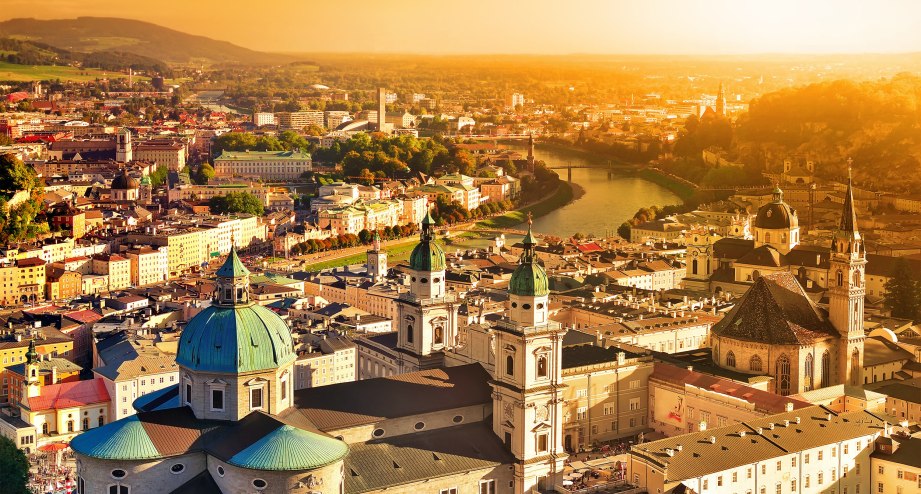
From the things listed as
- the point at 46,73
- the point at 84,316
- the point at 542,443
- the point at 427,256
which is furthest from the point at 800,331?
the point at 46,73

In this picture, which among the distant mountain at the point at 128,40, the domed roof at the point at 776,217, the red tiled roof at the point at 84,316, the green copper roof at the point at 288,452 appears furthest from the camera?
the distant mountain at the point at 128,40

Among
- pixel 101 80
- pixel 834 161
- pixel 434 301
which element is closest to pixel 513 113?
pixel 101 80

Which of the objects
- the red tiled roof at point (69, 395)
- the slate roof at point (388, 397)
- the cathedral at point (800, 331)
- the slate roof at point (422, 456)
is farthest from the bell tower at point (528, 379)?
the red tiled roof at point (69, 395)

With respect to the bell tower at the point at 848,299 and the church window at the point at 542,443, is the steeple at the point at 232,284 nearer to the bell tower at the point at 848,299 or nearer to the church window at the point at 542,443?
the church window at the point at 542,443

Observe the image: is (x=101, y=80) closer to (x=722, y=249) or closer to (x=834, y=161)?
(x=834, y=161)

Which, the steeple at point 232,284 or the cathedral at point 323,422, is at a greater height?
the steeple at point 232,284

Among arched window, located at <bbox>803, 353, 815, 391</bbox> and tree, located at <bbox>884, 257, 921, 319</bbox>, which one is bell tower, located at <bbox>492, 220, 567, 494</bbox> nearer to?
arched window, located at <bbox>803, 353, 815, 391</bbox>

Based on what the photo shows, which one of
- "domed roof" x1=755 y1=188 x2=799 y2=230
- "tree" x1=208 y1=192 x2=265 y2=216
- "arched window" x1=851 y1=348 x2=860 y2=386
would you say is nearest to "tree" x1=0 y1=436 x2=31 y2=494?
"arched window" x1=851 y1=348 x2=860 y2=386
